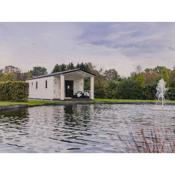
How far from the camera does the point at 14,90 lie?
909 cm

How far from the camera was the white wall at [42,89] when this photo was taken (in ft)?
28.2

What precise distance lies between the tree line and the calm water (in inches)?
9.4

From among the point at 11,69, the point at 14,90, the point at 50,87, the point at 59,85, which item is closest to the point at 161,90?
the point at 59,85

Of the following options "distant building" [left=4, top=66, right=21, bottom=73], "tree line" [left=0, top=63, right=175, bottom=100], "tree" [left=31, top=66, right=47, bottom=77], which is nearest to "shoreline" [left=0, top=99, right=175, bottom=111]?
"tree line" [left=0, top=63, right=175, bottom=100]

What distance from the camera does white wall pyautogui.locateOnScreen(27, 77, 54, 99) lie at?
8.59 metres

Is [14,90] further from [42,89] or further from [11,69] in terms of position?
[11,69]

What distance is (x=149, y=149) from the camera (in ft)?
24.2

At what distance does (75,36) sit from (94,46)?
372mm

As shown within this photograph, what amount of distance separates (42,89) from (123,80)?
154cm

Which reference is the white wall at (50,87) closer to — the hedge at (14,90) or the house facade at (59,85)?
the house facade at (59,85)

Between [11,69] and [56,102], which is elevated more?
[11,69]
